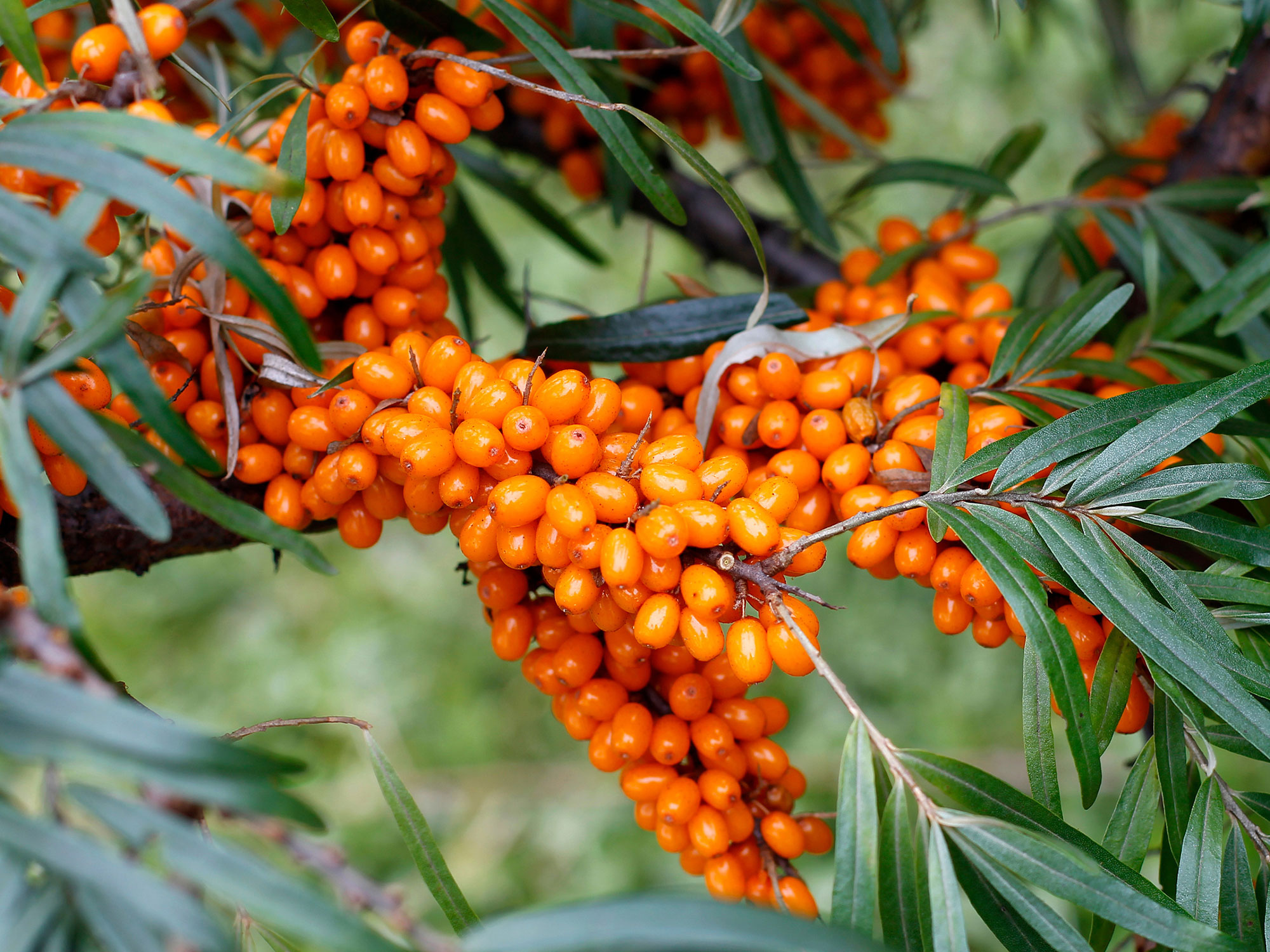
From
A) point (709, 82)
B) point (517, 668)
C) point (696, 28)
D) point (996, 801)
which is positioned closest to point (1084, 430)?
point (996, 801)

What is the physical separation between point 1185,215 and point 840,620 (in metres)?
1.58

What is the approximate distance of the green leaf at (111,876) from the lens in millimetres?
367

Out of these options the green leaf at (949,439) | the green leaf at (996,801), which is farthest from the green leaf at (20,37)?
the green leaf at (996,801)

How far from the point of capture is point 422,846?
668 millimetres

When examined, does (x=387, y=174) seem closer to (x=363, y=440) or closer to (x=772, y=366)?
(x=363, y=440)

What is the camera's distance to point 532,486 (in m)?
0.60

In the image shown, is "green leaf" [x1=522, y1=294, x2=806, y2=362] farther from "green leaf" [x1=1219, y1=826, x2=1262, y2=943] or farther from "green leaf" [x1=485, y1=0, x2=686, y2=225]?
"green leaf" [x1=1219, y1=826, x2=1262, y2=943]

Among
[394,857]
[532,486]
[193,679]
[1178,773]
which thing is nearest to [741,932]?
[532,486]

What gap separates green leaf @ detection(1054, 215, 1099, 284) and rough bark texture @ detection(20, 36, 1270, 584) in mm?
221

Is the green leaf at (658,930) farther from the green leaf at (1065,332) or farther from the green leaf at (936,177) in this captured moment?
the green leaf at (936,177)

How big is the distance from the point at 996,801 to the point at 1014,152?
0.96m

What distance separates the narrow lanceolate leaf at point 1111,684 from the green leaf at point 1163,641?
47mm

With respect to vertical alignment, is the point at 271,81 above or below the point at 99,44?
below

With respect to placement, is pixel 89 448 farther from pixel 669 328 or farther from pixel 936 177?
pixel 936 177
